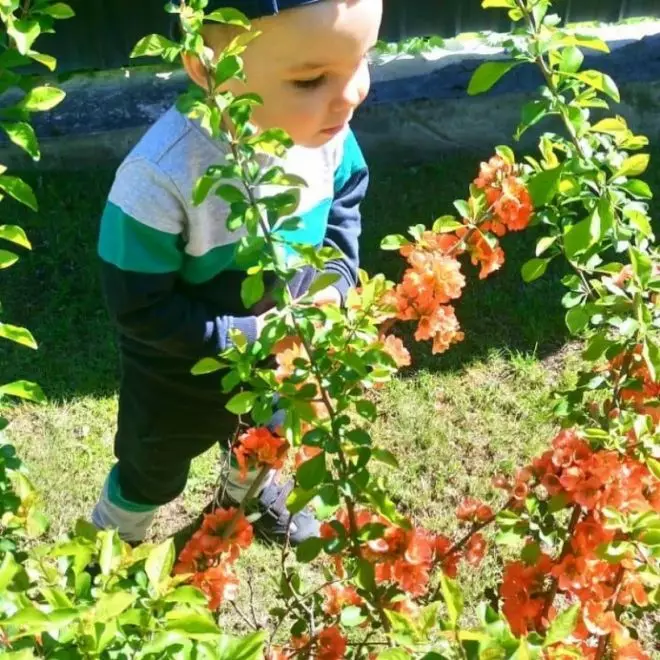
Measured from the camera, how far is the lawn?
8.91 feet

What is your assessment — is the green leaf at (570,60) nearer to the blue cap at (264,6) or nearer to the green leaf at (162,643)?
the blue cap at (264,6)

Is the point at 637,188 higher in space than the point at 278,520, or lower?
higher

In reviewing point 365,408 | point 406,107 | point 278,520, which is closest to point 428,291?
point 365,408

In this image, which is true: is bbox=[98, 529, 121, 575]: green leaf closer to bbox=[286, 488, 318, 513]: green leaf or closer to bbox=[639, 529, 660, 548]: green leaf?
bbox=[286, 488, 318, 513]: green leaf

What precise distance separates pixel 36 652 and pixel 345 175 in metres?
1.23

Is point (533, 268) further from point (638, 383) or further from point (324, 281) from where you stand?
point (324, 281)

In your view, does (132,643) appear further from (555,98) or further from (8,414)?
(8,414)

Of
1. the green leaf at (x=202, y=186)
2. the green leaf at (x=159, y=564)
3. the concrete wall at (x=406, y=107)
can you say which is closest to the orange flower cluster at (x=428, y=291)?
the green leaf at (x=202, y=186)

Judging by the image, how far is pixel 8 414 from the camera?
2.91m

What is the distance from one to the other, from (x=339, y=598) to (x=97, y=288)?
207cm

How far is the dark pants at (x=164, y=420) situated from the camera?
193cm

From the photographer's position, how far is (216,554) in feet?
4.83

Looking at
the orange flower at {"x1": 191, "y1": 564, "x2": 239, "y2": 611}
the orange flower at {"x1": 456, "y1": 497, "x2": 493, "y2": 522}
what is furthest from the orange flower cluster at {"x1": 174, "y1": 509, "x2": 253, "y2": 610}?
the orange flower at {"x1": 456, "y1": 497, "x2": 493, "y2": 522}

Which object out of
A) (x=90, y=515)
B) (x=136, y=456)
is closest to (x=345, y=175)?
(x=136, y=456)
